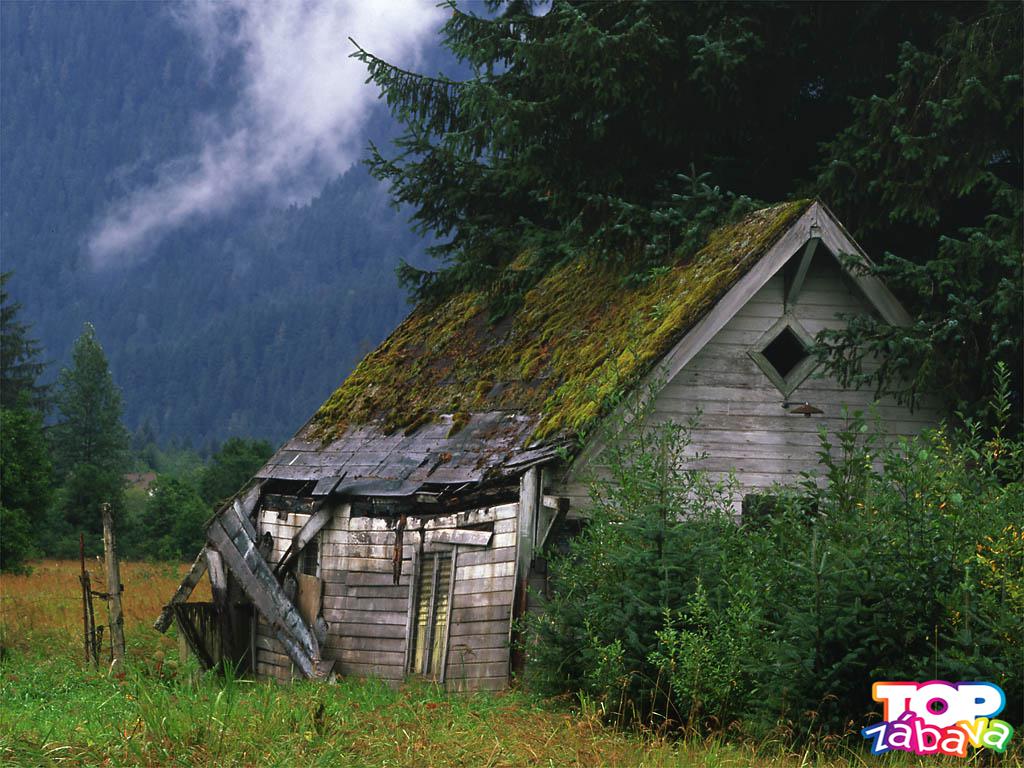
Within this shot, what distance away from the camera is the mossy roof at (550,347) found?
14062 millimetres

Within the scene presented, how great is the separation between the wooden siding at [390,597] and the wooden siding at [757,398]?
2.48 meters

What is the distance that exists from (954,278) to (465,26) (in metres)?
9.04

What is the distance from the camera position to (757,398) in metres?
14.8

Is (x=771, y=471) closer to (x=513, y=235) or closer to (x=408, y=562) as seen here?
(x=408, y=562)

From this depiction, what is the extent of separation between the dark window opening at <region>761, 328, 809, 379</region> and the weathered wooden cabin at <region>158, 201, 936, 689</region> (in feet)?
0.16

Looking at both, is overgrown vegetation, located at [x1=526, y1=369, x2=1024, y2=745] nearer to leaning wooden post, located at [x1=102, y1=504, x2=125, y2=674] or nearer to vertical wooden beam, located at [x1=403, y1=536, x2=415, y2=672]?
vertical wooden beam, located at [x1=403, y1=536, x2=415, y2=672]

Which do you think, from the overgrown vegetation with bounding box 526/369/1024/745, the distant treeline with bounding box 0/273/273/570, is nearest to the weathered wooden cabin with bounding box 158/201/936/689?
the overgrown vegetation with bounding box 526/369/1024/745

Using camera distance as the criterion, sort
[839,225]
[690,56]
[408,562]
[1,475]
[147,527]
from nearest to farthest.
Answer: [839,225], [408,562], [690,56], [1,475], [147,527]

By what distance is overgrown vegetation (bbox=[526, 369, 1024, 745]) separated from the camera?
9336 mm

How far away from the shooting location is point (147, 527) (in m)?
55.3

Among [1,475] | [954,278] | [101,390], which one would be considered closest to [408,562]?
[954,278]

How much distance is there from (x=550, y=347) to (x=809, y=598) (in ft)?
24.2

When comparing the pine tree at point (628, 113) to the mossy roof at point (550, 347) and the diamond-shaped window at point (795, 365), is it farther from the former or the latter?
the diamond-shaped window at point (795, 365)

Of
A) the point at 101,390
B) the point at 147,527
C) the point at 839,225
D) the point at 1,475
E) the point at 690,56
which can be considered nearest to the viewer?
the point at 839,225
